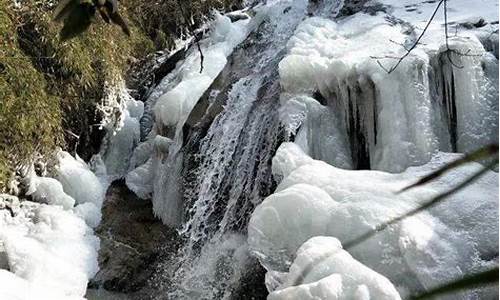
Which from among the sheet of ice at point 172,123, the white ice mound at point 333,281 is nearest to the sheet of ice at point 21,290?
the white ice mound at point 333,281

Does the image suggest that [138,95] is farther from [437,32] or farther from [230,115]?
[437,32]

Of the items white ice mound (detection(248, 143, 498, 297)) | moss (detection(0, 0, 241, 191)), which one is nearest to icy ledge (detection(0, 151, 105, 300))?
moss (detection(0, 0, 241, 191))

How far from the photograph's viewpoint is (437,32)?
486cm

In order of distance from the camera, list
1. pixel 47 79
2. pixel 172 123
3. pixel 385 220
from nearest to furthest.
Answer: pixel 385 220, pixel 47 79, pixel 172 123

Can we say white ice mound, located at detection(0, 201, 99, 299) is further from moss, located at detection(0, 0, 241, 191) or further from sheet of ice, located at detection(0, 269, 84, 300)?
moss, located at detection(0, 0, 241, 191)

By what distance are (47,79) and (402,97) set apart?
10.6 ft

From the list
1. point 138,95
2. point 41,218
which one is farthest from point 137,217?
point 138,95

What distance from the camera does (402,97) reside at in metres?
4.21

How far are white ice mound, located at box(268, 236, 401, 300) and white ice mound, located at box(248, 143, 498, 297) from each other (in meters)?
0.27

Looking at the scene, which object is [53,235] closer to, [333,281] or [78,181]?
[78,181]

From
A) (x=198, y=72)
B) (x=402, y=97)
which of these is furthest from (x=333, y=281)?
(x=198, y=72)

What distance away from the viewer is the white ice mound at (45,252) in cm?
395

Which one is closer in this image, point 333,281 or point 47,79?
point 333,281

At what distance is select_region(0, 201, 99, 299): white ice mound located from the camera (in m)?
3.95
